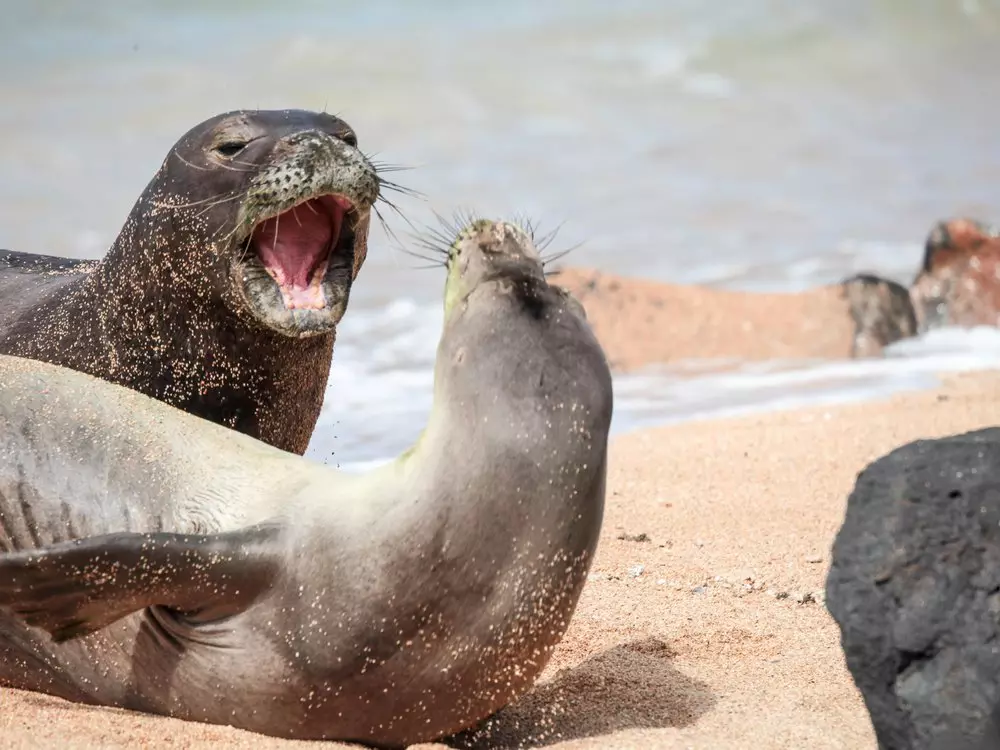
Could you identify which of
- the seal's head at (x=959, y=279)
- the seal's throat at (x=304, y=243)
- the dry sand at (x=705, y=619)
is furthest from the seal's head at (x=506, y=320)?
the seal's head at (x=959, y=279)

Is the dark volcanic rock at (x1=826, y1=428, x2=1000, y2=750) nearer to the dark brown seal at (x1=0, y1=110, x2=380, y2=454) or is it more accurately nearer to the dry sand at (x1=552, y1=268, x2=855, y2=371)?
the dark brown seal at (x1=0, y1=110, x2=380, y2=454)

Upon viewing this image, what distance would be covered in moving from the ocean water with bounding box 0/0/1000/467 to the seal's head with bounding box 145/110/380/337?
8.24 meters

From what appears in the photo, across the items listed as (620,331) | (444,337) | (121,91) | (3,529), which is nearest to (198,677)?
(3,529)

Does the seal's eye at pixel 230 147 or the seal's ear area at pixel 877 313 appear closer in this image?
the seal's eye at pixel 230 147

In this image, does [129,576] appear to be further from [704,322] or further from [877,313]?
[877,313]

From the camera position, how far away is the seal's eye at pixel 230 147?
546cm

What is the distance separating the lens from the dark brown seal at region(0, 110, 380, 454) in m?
5.26

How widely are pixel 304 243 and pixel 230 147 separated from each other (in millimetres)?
440

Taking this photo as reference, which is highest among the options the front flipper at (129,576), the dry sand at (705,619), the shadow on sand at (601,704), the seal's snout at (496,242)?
the seal's snout at (496,242)

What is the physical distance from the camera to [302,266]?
5434 mm

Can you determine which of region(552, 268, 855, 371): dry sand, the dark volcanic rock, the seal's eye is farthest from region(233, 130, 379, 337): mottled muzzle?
region(552, 268, 855, 371): dry sand

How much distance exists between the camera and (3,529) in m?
4.04

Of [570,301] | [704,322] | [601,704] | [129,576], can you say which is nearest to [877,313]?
[704,322]

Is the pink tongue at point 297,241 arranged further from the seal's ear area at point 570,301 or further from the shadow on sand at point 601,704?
the seal's ear area at point 570,301
